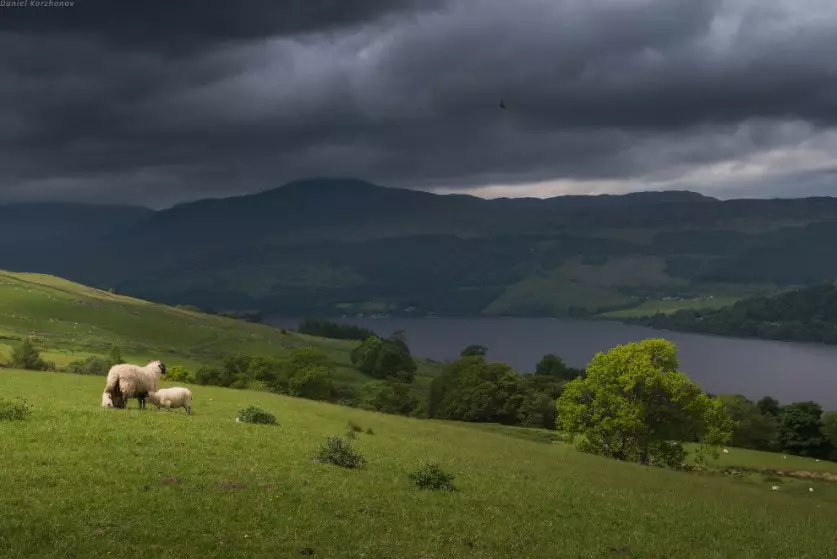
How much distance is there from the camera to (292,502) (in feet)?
62.4

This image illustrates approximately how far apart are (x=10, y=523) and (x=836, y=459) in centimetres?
10761

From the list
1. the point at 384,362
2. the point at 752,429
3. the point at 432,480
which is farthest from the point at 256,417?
the point at 384,362

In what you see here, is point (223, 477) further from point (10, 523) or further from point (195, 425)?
point (195, 425)

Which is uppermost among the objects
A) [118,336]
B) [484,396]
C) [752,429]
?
[118,336]

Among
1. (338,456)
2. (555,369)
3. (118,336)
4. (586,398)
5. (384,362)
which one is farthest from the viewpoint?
(555,369)

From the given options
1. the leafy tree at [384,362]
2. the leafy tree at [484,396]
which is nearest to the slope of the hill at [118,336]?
the leafy tree at [384,362]

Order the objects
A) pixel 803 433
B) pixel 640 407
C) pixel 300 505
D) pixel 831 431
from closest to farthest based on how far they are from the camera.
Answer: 1. pixel 300 505
2. pixel 640 407
3. pixel 831 431
4. pixel 803 433

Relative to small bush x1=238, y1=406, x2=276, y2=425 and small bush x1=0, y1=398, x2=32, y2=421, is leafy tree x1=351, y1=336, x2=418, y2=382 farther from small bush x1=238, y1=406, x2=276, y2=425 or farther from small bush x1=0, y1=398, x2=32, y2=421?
small bush x1=0, y1=398, x2=32, y2=421

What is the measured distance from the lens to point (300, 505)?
18719 mm

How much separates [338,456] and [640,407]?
38209 millimetres

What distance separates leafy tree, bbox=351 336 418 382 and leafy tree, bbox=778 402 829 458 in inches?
3364

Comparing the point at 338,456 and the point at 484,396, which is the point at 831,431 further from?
the point at 338,456

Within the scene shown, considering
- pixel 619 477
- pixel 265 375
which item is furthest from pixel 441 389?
pixel 619 477

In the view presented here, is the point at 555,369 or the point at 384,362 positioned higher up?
the point at 555,369
